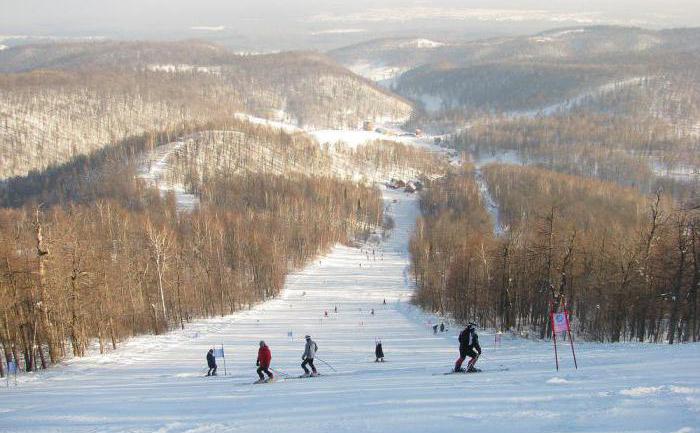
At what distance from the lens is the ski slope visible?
12531mm

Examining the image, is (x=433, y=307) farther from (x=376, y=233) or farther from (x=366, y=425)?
(x=376, y=233)

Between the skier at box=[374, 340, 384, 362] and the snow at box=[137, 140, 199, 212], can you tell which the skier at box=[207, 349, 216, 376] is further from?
the snow at box=[137, 140, 199, 212]

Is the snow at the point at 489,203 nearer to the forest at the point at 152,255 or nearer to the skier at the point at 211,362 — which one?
the forest at the point at 152,255

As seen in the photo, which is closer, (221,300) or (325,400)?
(325,400)

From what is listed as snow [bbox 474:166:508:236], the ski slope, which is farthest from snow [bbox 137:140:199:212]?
the ski slope

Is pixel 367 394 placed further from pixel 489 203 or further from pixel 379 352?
pixel 489 203

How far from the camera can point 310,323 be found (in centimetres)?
5244

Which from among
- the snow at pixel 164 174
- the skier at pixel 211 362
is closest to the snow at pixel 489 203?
the snow at pixel 164 174

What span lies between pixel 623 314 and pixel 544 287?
6.02 metres

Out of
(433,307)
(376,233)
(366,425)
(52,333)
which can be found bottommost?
(376,233)

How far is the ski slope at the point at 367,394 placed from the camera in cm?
1253

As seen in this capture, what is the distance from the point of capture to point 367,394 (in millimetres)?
16172

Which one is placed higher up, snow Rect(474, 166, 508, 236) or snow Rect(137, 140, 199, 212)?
snow Rect(137, 140, 199, 212)

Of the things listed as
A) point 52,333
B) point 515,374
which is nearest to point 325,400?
point 515,374
